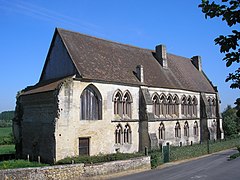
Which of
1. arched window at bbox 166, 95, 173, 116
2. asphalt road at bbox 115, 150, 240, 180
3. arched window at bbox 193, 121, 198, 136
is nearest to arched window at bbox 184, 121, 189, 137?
arched window at bbox 193, 121, 198, 136

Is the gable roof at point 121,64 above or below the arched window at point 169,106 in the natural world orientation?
above

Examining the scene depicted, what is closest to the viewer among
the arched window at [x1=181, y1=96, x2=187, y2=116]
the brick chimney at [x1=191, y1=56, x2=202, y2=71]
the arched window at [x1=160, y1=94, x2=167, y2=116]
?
the arched window at [x1=160, y1=94, x2=167, y2=116]

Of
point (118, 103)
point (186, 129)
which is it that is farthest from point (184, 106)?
point (118, 103)

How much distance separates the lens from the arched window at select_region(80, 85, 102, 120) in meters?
25.4

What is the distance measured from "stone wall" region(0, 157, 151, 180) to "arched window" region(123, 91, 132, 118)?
7.42 meters

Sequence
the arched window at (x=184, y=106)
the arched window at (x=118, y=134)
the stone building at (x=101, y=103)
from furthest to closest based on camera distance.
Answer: the arched window at (x=184, y=106) → the arched window at (x=118, y=134) → the stone building at (x=101, y=103)

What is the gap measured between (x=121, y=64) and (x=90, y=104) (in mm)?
7877

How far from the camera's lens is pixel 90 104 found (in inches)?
1023

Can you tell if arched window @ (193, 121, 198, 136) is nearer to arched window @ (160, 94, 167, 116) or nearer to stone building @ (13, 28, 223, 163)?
stone building @ (13, 28, 223, 163)

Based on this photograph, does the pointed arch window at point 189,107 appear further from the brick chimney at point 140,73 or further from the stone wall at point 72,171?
the stone wall at point 72,171

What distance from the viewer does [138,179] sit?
1873 cm

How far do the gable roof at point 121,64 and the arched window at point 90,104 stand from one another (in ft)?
4.69

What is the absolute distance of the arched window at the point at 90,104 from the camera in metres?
25.4

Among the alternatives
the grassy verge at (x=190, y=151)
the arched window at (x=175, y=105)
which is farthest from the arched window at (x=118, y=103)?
the arched window at (x=175, y=105)
